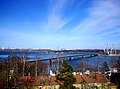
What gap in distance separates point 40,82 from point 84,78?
27.1 feet

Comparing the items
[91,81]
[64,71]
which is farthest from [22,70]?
[64,71]

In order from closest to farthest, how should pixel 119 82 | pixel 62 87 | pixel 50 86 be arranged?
pixel 62 87 < pixel 50 86 < pixel 119 82

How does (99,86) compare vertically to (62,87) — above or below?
below

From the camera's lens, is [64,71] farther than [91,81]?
No

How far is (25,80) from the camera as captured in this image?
3503 cm

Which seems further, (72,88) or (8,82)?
(8,82)

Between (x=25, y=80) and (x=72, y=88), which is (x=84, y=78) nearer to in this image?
(x=25, y=80)

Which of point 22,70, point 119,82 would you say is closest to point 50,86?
point 119,82

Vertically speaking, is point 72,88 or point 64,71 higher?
point 64,71

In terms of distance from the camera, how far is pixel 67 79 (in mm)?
22328

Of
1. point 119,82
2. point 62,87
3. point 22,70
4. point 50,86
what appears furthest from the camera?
point 22,70

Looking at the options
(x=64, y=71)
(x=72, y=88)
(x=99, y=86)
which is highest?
(x=64, y=71)

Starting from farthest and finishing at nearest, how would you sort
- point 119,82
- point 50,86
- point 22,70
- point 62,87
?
point 22,70
point 119,82
point 50,86
point 62,87

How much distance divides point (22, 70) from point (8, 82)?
18059 mm
